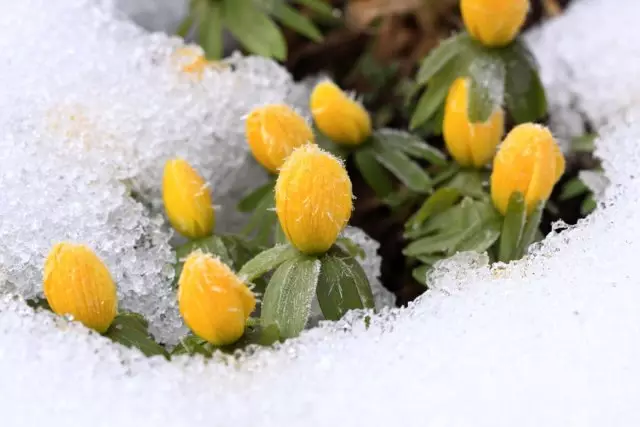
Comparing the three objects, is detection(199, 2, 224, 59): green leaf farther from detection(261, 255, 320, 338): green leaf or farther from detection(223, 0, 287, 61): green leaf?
detection(261, 255, 320, 338): green leaf

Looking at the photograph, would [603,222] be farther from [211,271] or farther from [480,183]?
[211,271]

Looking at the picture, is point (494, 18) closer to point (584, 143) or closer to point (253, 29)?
point (584, 143)

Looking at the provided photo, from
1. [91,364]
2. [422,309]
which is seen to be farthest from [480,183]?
[91,364]

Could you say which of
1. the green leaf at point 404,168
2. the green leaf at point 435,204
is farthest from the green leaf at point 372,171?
the green leaf at point 435,204

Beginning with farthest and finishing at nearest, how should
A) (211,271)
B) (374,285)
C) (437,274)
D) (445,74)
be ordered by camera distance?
(445,74), (374,285), (437,274), (211,271)

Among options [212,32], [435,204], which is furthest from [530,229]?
[212,32]

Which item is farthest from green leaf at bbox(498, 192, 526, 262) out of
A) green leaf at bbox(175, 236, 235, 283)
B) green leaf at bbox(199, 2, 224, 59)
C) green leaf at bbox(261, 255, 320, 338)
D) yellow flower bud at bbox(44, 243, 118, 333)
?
green leaf at bbox(199, 2, 224, 59)

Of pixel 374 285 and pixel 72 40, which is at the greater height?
pixel 72 40
